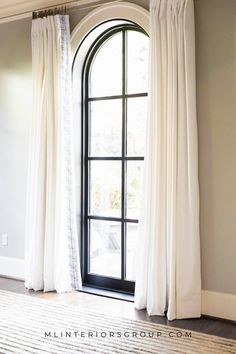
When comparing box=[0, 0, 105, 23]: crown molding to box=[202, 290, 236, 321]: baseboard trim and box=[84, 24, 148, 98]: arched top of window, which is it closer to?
box=[84, 24, 148, 98]: arched top of window

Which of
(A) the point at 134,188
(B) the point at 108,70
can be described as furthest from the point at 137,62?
(A) the point at 134,188

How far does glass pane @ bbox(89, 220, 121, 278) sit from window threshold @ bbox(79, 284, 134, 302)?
0.58ft

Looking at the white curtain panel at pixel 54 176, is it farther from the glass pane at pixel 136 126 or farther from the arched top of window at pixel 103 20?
the glass pane at pixel 136 126

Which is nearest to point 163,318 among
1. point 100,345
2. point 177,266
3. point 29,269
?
point 177,266

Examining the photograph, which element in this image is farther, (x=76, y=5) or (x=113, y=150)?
(x=113, y=150)

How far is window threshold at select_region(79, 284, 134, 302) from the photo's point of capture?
12.8 feet

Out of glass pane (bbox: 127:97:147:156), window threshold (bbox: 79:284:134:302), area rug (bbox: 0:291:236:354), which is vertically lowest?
area rug (bbox: 0:291:236:354)

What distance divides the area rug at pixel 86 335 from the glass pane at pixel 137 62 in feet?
6.77

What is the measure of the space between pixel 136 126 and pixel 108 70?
0.65m

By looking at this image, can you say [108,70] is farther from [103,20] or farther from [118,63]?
[103,20]

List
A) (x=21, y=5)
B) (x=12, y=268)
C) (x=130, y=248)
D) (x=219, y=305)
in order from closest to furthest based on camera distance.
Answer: (x=219, y=305) < (x=130, y=248) < (x=21, y=5) < (x=12, y=268)

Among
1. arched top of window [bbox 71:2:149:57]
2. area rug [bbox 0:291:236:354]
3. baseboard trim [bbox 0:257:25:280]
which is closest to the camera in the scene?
area rug [bbox 0:291:236:354]

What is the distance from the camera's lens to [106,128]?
4.30 m

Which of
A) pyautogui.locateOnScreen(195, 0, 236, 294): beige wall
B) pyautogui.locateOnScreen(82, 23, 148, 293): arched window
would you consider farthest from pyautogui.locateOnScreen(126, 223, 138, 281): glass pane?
pyautogui.locateOnScreen(195, 0, 236, 294): beige wall
